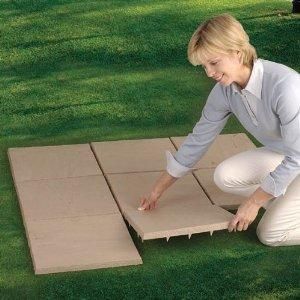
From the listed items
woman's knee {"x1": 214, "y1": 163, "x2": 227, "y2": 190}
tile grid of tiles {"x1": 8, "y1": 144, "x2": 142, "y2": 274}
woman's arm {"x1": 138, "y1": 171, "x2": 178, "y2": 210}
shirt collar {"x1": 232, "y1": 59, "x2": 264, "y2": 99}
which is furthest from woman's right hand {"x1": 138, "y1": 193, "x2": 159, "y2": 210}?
shirt collar {"x1": 232, "y1": 59, "x2": 264, "y2": 99}

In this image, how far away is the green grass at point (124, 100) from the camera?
4.34m

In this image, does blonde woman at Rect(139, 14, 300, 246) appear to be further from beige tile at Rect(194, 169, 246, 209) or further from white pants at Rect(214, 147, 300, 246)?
beige tile at Rect(194, 169, 246, 209)

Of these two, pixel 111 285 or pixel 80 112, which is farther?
pixel 80 112

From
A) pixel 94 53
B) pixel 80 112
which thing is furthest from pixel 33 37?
pixel 80 112

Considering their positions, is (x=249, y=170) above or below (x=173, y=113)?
above

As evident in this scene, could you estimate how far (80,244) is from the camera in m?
4.61

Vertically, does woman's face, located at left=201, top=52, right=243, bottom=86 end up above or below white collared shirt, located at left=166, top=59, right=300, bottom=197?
above

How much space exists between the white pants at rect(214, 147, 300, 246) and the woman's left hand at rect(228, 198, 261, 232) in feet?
0.57

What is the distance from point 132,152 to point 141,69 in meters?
1.69

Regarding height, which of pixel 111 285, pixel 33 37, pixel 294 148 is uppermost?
pixel 294 148

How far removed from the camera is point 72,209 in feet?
16.3

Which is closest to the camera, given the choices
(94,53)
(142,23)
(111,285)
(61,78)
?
(111,285)

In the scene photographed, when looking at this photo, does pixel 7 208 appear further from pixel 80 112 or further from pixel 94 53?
pixel 94 53

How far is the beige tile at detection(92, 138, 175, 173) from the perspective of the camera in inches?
216
